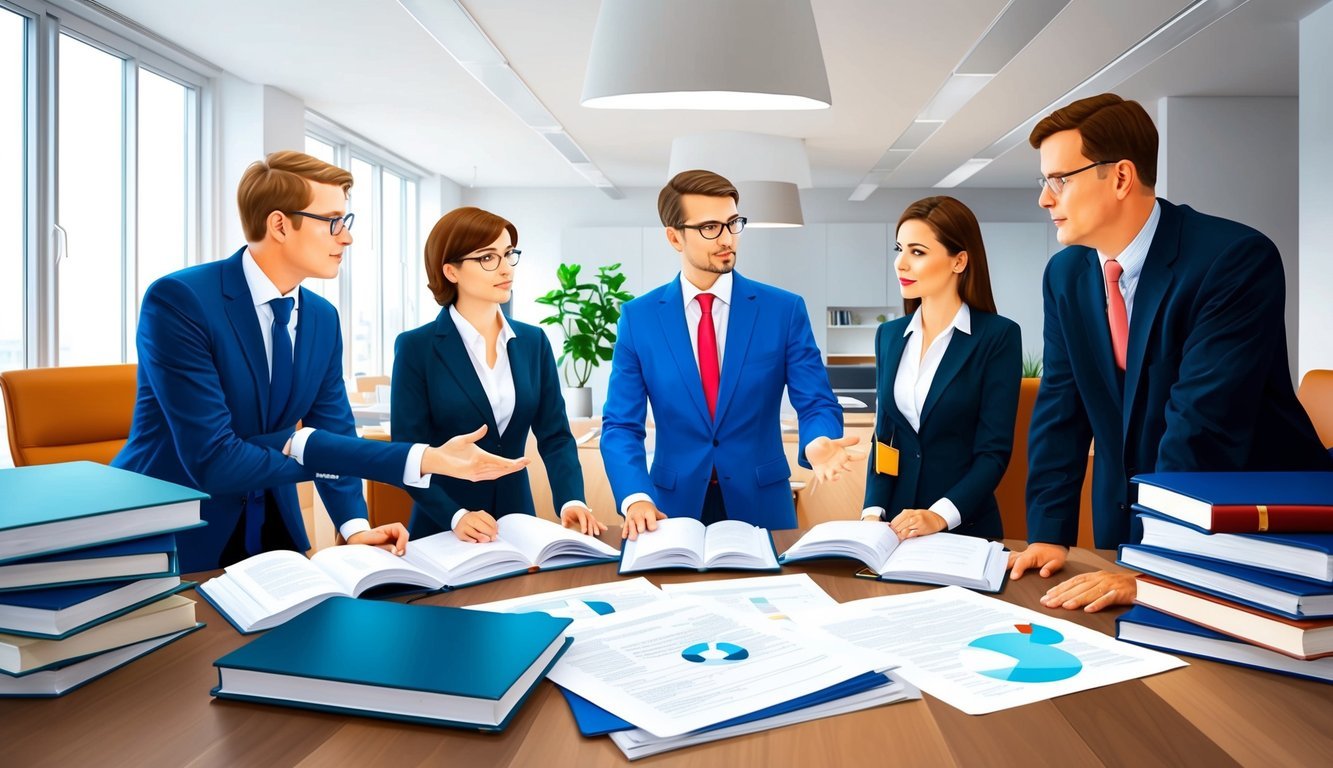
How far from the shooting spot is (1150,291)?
1.75 m

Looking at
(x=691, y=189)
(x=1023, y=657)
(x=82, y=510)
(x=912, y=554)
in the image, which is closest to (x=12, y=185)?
(x=691, y=189)

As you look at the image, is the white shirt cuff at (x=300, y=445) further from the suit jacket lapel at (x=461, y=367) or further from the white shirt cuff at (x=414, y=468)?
the suit jacket lapel at (x=461, y=367)

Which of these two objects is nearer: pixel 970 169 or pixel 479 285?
pixel 479 285

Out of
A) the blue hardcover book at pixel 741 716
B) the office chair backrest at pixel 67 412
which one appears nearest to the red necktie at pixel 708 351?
the blue hardcover book at pixel 741 716

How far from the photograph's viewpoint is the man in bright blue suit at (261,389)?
1931 mm

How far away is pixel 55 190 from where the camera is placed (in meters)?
5.17

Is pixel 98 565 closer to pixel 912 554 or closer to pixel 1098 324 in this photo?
pixel 912 554

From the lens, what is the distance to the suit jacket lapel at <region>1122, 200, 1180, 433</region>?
1744 mm

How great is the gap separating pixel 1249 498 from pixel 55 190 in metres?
5.89

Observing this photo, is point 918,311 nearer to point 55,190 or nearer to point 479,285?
point 479,285

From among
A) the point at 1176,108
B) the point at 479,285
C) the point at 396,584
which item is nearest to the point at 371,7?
the point at 479,285

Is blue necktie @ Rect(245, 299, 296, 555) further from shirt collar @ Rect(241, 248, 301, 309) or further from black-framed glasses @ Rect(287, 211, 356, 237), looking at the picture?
black-framed glasses @ Rect(287, 211, 356, 237)

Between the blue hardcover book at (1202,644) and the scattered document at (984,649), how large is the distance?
24 millimetres

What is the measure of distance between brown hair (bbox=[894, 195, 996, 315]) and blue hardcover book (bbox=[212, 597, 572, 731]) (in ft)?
5.51
